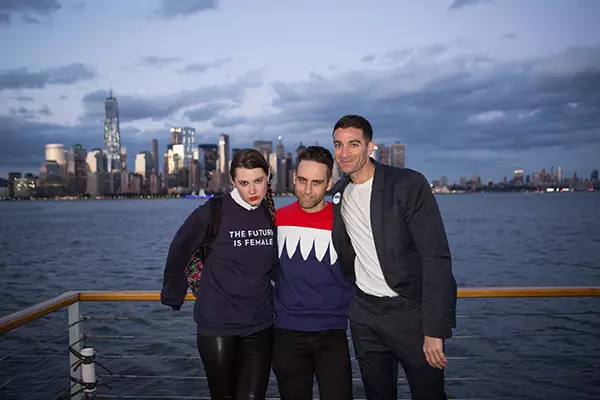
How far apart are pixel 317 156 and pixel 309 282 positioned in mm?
808

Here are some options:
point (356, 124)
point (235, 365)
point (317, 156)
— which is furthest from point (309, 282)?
point (356, 124)

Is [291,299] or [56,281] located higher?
[291,299]

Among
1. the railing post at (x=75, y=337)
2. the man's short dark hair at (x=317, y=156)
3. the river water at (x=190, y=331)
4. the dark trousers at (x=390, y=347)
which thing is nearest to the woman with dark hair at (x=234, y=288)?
the man's short dark hair at (x=317, y=156)

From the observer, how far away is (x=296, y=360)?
3.07 m

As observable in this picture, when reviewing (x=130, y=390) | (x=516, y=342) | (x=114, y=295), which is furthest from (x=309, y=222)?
(x=516, y=342)

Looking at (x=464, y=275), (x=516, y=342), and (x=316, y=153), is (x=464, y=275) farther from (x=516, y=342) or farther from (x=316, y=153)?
(x=316, y=153)

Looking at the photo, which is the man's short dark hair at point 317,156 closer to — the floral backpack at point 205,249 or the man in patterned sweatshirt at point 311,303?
the man in patterned sweatshirt at point 311,303

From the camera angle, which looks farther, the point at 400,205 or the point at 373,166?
the point at 373,166

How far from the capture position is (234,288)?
2.98 metres

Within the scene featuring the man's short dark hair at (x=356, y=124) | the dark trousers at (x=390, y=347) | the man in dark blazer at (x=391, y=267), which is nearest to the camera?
the man in dark blazer at (x=391, y=267)

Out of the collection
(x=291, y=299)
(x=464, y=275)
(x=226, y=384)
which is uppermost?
(x=291, y=299)

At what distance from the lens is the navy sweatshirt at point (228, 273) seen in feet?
9.73

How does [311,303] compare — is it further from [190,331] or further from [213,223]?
[190,331]

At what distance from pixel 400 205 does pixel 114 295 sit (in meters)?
2.32
